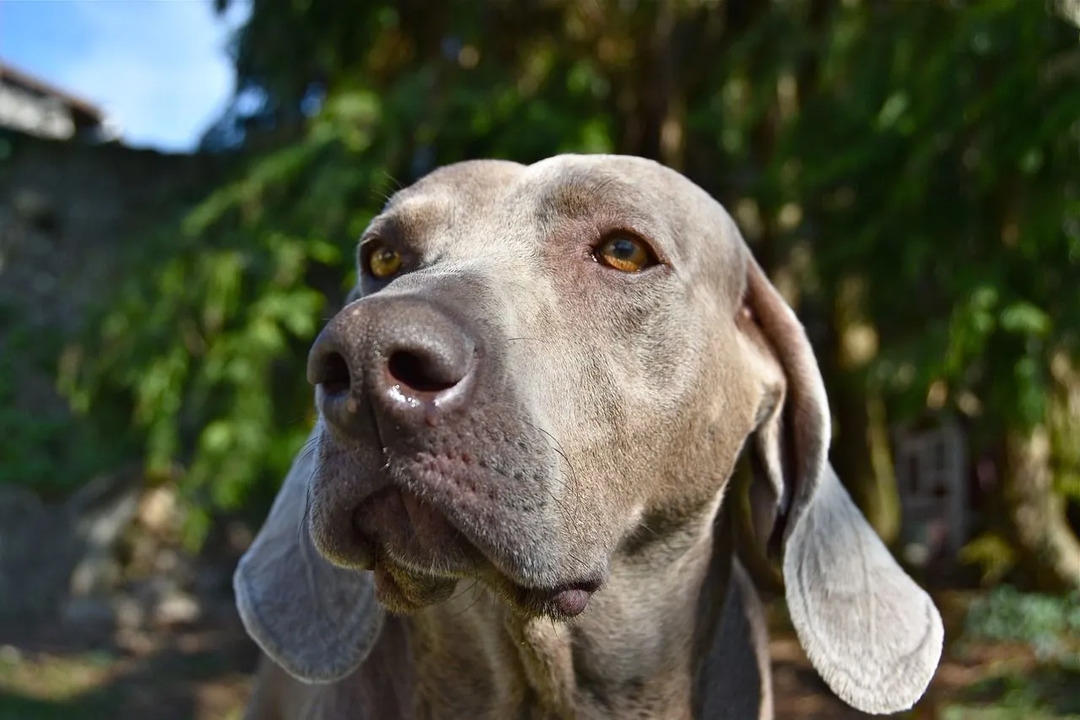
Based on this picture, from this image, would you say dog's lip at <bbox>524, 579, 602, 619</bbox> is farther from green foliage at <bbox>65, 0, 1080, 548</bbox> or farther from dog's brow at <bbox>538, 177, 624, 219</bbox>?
green foliage at <bbox>65, 0, 1080, 548</bbox>

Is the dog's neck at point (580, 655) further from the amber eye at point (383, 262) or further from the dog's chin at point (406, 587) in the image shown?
the amber eye at point (383, 262)

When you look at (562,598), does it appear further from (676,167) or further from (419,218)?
(676,167)

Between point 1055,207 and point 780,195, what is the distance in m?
1.62

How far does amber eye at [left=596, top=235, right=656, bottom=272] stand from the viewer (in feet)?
6.16

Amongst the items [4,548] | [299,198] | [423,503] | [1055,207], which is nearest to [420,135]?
[299,198]

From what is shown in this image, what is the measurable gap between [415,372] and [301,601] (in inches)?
43.4

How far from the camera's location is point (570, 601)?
5.16 ft

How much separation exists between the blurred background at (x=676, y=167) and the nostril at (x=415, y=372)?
3.40 metres

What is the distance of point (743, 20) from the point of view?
6.95 metres

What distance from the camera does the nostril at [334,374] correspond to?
138 centimetres

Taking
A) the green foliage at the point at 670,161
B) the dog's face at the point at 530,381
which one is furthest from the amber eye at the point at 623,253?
the green foliage at the point at 670,161

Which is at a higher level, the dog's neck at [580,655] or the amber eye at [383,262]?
the amber eye at [383,262]

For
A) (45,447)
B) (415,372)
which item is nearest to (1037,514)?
(415,372)

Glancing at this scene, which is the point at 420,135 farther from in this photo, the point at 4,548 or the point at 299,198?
the point at 4,548
